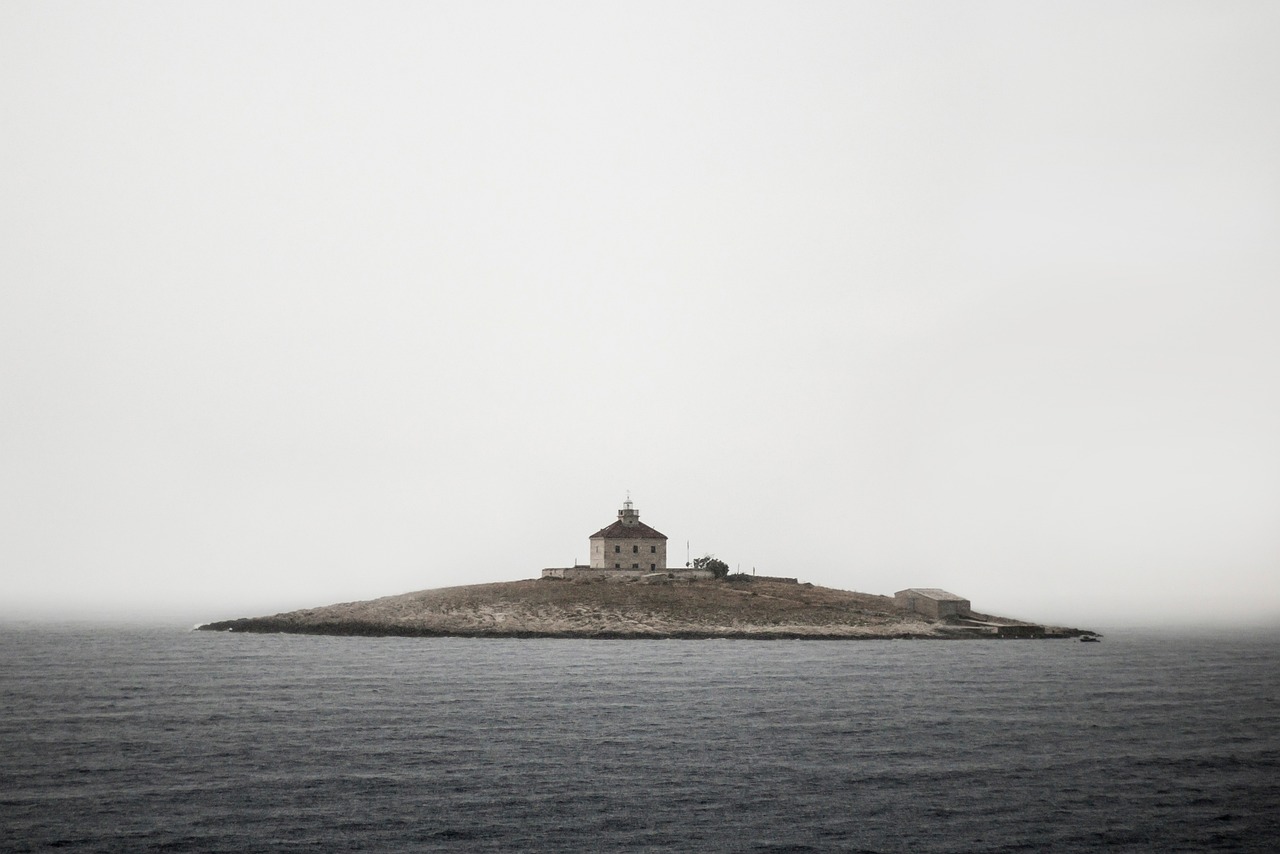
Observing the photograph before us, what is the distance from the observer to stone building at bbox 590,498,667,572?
430ft

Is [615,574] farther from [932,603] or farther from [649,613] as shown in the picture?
[932,603]

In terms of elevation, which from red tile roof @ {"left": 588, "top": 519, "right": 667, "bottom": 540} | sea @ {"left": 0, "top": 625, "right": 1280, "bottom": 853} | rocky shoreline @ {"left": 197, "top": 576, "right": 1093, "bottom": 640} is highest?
red tile roof @ {"left": 588, "top": 519, "right": 667, "bottom": 540}

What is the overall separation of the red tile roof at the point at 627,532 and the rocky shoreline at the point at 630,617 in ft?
34.0

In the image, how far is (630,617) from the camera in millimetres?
108750

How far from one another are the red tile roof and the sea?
5591 centimetres

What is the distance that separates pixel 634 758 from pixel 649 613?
2772 inches

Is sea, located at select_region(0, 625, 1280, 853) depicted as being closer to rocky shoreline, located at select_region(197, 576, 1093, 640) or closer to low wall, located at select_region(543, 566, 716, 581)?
rocky shoreline, located at select_region(197, 576, 1093, 640)

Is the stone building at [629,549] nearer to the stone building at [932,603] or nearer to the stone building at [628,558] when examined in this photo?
the stone building at [628,558]

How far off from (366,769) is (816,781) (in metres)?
17.8

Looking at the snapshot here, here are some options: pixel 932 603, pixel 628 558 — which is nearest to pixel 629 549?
pixel 628 558

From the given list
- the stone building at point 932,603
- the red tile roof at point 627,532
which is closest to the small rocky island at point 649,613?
the stone building at point 932,603

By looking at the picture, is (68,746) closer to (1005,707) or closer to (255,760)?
(255,760)

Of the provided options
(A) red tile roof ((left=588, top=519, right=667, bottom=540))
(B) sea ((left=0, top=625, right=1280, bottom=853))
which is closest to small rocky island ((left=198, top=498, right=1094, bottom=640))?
(A) red tile roof ((left=588, top=519, right=667, bottom=540))

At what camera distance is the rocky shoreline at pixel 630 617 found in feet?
346
